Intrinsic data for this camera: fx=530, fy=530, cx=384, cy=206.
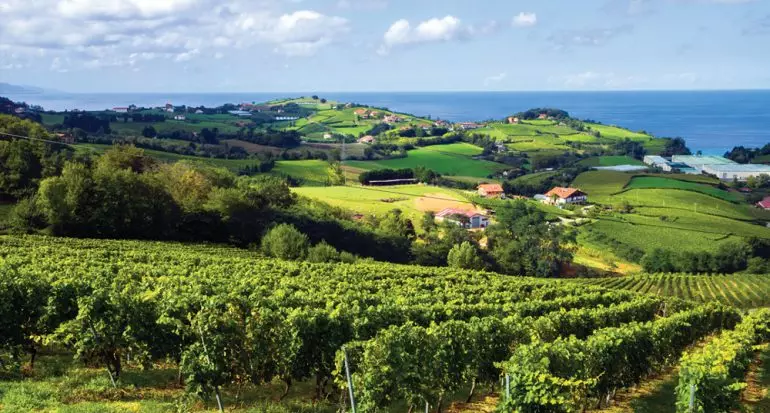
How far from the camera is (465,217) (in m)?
75.2

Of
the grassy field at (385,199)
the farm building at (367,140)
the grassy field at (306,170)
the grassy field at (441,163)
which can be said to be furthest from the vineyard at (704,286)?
the farm building at (367,140)

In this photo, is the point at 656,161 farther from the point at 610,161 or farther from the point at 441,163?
the point at 441,163

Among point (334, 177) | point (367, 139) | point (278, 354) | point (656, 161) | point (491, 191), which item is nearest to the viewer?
point (278, 354)

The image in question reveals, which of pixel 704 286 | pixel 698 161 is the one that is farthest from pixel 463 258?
pixel 698 161

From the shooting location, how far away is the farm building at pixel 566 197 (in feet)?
317

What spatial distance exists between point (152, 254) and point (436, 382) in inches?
938

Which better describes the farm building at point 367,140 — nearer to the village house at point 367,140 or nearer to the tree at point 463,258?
the village house at point 367,140

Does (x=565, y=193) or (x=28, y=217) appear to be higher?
(x=28, y=217)

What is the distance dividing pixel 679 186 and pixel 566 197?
2501cm

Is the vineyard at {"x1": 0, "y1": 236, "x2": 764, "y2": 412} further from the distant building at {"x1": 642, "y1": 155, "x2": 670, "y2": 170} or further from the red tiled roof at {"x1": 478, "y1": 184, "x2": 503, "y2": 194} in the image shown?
the distant building at {"x1": 642, "y1": 155, "x2": 670, "y2": 170}

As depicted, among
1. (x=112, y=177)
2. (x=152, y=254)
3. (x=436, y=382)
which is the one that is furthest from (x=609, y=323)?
(x=112, y=177)

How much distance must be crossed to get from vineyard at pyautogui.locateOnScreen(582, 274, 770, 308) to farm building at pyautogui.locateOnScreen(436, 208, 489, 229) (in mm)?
24325

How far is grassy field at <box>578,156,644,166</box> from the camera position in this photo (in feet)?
452

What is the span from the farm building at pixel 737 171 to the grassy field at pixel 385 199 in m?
76.5
